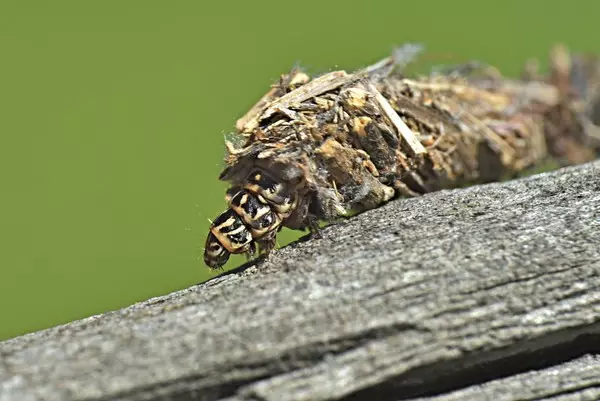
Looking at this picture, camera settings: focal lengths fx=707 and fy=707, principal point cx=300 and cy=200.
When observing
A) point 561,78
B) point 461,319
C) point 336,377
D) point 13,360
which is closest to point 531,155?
point 561,78

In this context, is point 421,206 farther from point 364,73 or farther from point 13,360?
point 13,360

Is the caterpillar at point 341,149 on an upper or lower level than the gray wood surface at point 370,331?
upper

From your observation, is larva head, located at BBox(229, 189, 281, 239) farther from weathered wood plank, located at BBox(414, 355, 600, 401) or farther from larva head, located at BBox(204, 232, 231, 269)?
weathered wood plank, located at BBox(414, 355, 600, 401)

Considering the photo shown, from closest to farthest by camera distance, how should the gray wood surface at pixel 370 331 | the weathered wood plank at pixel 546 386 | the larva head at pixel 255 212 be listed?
the gray wood surface at pixel 370 331, the weathered wood plank at pixel 546 386, the larva head at pixel 255 212

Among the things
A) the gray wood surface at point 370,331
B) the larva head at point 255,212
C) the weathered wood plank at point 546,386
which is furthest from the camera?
the larva head at point 255,212

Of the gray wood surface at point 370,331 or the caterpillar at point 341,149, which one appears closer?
the gray wood surface at point 370,331

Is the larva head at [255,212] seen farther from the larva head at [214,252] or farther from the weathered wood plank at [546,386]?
the weathered wood plank at [546,386]

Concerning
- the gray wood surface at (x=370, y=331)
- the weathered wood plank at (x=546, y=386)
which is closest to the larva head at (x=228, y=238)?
the gray wood surface at (x=370, y=331)

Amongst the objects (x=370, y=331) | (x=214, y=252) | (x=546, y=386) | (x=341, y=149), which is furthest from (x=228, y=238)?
(x=546, y=386)
